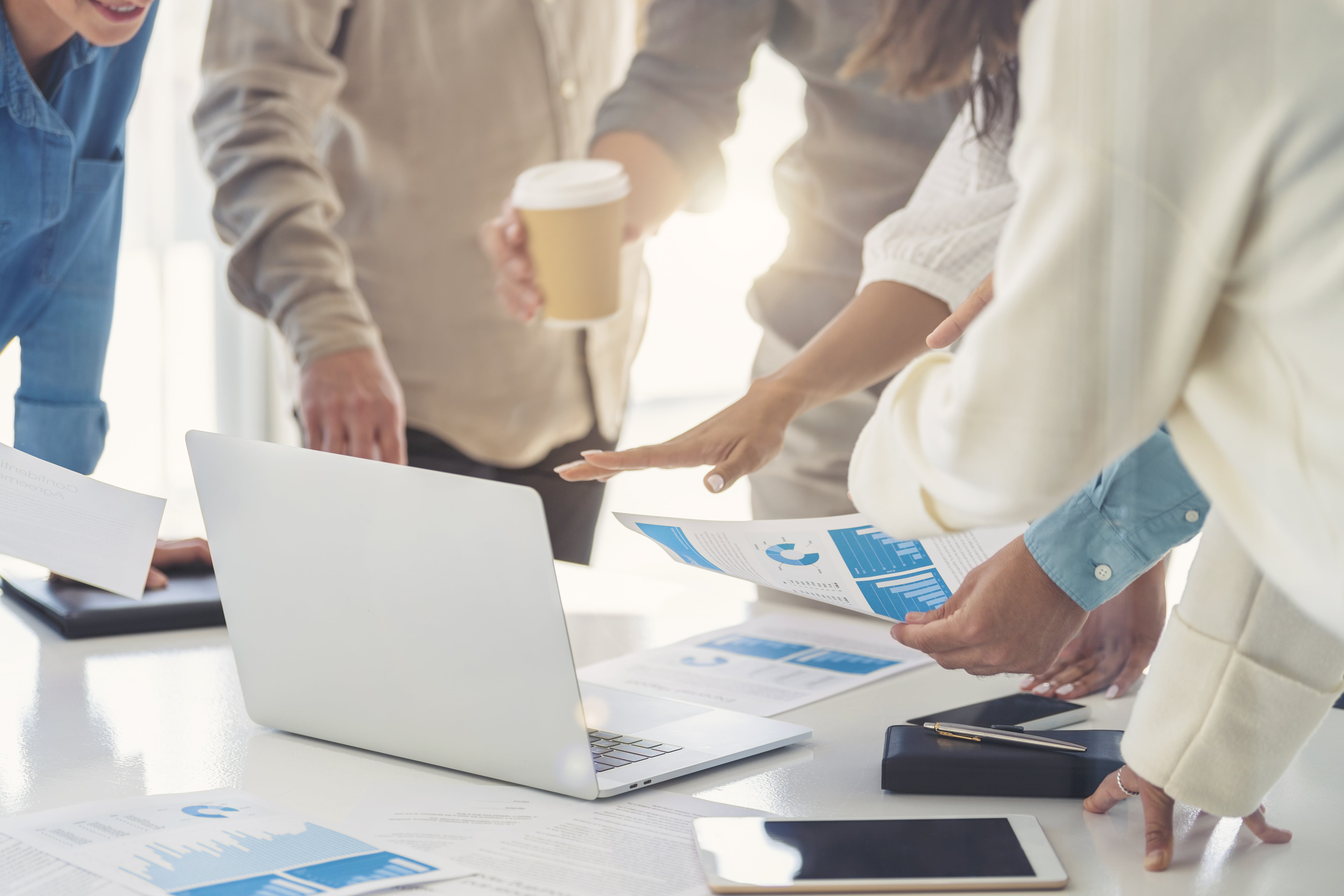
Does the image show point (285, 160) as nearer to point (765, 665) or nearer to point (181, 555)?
point (181, 555)

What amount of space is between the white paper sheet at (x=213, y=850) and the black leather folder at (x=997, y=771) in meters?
0.23

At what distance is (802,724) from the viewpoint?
76 cm

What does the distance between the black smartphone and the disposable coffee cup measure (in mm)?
562

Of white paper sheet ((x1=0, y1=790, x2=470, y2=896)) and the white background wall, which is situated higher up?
the white background wall

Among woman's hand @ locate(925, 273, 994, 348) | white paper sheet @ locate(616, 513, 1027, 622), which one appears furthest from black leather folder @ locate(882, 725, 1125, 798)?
woman's hand @ locate(925, 273, 994, 348)

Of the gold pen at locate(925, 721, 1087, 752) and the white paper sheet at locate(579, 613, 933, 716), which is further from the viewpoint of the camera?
the white paper sheet at locate(579, 613, 933, 716)

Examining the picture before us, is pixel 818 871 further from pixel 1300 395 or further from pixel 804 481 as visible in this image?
pixel 804 481

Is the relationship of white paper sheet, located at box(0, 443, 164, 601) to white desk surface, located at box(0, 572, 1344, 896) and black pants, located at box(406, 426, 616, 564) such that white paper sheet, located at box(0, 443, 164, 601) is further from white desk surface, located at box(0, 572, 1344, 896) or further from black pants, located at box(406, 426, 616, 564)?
black pants, located at box(406, 426, 616, 564)

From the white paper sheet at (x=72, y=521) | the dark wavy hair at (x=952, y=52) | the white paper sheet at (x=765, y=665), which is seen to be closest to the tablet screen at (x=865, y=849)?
the white paper sheet at (x=765, y=665)

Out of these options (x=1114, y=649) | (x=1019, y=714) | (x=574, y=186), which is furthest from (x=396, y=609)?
(x=574, y=186)

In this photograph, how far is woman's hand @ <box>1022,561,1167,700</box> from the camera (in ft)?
2.64

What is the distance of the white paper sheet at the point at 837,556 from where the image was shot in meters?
0.70

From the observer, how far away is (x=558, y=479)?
46.3 inches

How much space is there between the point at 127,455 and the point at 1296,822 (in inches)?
44.5
